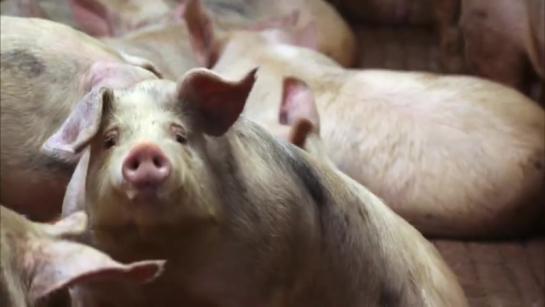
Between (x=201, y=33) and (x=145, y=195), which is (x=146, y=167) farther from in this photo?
(x=201, y=33)

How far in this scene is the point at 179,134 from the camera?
3.93ft

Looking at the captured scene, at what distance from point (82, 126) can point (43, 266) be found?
0.27 m

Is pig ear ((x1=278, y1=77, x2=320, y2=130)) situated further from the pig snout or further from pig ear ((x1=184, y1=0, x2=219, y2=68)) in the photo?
the pig snout

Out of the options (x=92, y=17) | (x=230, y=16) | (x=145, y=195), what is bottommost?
(x=230, y=16)

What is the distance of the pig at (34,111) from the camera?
1.70 metres

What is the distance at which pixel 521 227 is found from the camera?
2217mm

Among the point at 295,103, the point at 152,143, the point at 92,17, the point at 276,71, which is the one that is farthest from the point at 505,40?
the point at 152,143

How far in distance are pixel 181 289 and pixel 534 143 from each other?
46.1 inches

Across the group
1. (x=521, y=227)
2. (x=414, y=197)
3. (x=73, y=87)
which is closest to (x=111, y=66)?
(x=73, y=87)

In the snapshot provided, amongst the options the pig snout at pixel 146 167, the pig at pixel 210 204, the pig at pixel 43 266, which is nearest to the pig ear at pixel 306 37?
the pig at pixel 210 204

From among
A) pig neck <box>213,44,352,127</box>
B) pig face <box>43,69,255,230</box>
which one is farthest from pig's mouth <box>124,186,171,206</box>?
pig neck <box>213,44,352,127</box>

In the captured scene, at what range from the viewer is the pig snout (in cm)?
110

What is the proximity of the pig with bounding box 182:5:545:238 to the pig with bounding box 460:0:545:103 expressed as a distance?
0.61 feet

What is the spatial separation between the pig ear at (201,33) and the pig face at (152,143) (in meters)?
0.95
